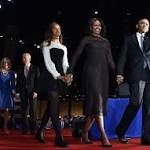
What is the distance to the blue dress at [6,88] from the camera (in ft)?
22.9

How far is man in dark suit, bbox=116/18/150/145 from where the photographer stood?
14.5ft

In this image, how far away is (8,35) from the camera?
14.8 m

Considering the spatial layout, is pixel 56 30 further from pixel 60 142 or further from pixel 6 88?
pixel 6 88

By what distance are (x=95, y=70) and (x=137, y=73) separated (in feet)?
1.40

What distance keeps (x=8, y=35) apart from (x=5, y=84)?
7.94 metres

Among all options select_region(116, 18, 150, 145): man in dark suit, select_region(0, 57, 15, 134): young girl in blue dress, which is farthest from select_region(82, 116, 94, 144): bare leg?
select_region(0, 57, 15, 134): young girl in blue dress

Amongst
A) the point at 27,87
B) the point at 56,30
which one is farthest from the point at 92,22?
the point at 27,87

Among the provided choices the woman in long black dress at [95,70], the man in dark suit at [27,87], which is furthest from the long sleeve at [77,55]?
the man in dark suit at [27,87]

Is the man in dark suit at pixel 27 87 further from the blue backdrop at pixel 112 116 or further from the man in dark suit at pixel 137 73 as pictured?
the man in dark suit at pixel 137 73

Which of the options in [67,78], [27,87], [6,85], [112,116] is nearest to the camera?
[67,78]

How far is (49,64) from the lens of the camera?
442cm

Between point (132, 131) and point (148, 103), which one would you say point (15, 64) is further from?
point (148, 103)

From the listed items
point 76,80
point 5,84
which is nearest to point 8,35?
point 76,80

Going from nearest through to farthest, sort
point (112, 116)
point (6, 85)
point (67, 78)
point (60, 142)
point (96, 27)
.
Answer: point (60, 142) < point (67, 78) < point (96, 27) < point (112, 116) < point (6, 85)
